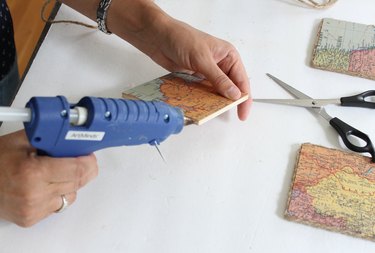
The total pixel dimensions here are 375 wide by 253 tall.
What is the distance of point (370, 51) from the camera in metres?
0.87

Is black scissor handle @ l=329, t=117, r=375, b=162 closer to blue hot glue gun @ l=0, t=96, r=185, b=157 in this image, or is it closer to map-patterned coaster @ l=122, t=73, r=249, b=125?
map-patterned coaster @ l=122, t=73, r=249, b=125

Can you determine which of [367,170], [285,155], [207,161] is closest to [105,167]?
[207,161]

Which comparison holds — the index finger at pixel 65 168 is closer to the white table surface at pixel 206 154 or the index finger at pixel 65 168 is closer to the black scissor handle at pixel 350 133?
the white table surface at pixel 206 154

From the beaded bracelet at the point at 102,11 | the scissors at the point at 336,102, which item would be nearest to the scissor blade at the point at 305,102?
the scissors at the point at 336,102

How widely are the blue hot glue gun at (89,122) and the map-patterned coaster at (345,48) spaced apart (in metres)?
0.42

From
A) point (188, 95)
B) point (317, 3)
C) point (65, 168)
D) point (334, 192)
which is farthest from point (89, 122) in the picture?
point (317, 3)

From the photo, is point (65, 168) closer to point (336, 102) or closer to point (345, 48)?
point (336, 102)

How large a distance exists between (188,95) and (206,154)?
0.34ft

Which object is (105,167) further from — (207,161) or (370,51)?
(370,51)

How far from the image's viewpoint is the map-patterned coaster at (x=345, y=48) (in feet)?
2.79

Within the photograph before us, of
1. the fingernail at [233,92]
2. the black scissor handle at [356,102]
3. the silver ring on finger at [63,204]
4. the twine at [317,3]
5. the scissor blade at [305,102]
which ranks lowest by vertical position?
the silver ring on finger at [63,204]

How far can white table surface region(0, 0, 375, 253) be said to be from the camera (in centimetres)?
61

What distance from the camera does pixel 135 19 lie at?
0.83m

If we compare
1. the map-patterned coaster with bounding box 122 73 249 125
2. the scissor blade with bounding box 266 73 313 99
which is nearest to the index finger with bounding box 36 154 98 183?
the map-patterned coaster with bounding box 122 73 249 125
